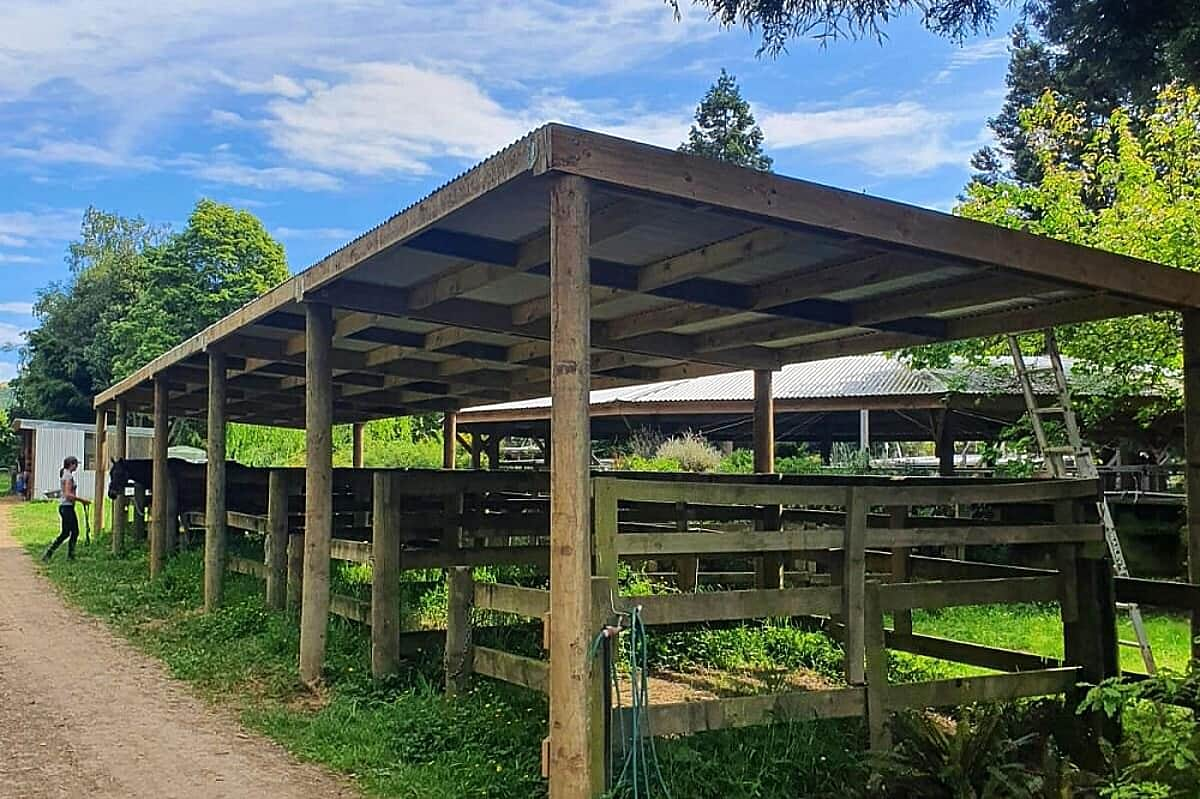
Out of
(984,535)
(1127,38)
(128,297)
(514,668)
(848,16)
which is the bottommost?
(514,668)

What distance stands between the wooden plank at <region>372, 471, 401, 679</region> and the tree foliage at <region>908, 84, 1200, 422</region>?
7.36 metres

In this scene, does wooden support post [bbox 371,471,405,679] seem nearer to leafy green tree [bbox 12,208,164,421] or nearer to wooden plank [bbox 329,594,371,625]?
wooden plank [bbox 329,594,371,625]

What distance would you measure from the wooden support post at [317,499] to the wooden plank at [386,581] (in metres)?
0.68

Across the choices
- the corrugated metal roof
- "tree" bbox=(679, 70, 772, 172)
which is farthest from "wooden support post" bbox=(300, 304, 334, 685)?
"tree" bbox=(679, 70, 772, 172)

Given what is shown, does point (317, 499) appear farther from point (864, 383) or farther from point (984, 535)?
point (864, 383)

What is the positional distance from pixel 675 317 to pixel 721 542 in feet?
11.7

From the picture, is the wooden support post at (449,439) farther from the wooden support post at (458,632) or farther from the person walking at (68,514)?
the wooden support post at (458,632)

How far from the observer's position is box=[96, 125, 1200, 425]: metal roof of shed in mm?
4453

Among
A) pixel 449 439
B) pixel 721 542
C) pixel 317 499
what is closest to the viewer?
pixel 721 542

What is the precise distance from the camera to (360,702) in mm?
6406

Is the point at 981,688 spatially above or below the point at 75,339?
below

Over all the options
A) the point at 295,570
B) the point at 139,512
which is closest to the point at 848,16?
the point at 295,570

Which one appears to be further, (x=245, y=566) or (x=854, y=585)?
(x=245, y=566)

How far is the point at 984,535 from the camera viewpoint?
5395mm
